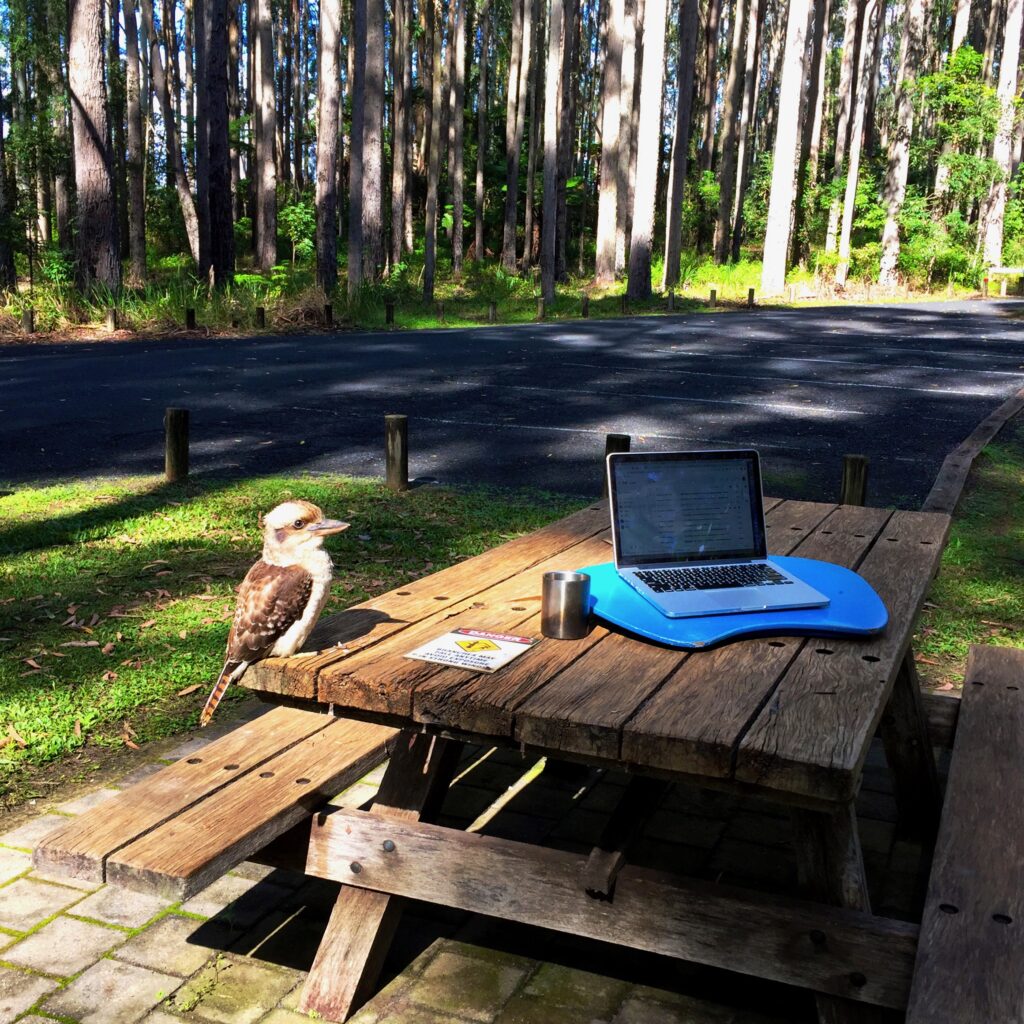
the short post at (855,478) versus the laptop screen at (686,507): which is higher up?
the laptop screen at (686,507)

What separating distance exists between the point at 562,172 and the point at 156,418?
1297 inches

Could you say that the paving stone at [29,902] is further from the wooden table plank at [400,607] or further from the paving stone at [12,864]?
the wooden table plank at [400,607]

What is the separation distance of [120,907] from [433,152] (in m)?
32.8

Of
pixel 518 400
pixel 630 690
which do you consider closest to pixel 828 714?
pixel 630 690

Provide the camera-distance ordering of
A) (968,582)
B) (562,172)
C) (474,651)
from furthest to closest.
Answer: (562,172) < (968,582) < (474,651)

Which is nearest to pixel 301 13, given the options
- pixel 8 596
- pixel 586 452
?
pixel 586 452

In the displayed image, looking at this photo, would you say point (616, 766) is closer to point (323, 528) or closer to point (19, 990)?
point (323, 528)

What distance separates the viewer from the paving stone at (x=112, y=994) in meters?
2.91

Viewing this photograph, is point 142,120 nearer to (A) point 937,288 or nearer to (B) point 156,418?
(A) point 937,288

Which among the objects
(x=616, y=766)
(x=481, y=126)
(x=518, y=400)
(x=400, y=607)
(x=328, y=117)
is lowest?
(x=518, y=400)

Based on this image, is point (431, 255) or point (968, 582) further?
point (431, 255)

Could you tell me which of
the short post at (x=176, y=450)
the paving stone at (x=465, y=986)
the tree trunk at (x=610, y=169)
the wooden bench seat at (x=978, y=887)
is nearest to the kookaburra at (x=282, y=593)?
the paving stone at (x=465, y=986)

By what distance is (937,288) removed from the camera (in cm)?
3559

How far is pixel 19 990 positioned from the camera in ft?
9.84
